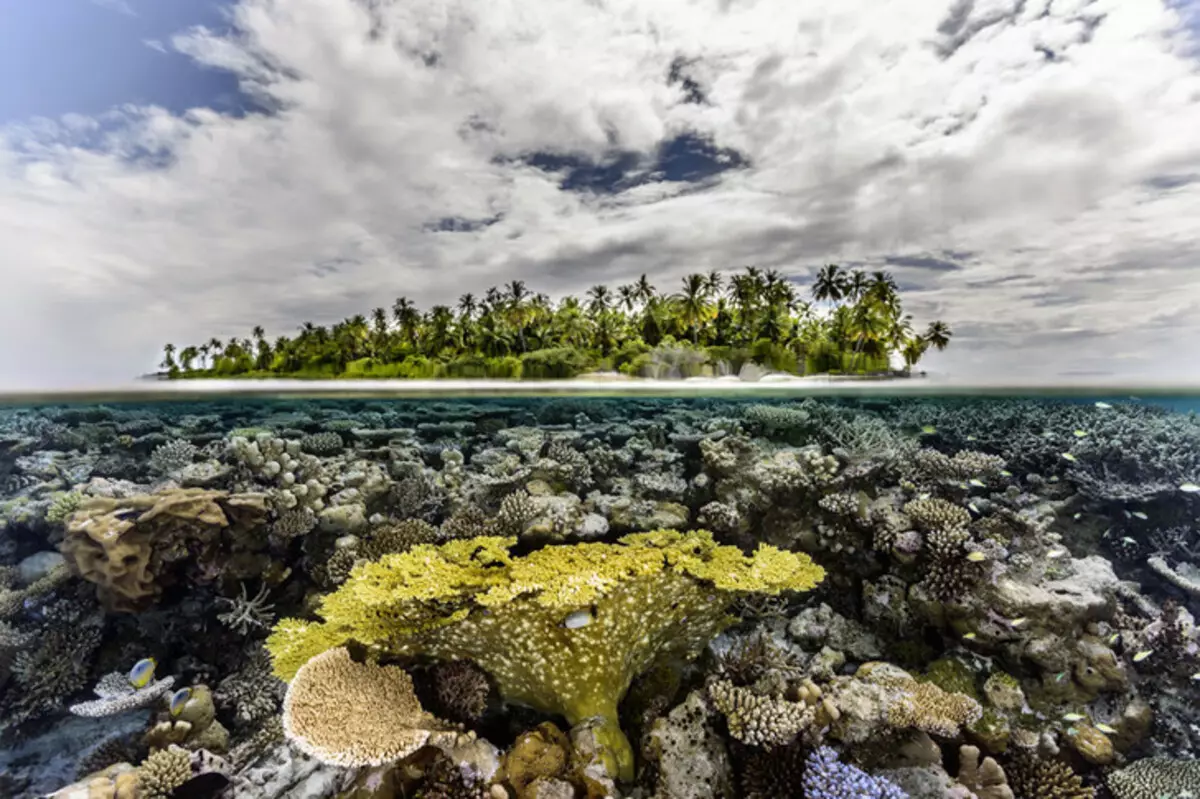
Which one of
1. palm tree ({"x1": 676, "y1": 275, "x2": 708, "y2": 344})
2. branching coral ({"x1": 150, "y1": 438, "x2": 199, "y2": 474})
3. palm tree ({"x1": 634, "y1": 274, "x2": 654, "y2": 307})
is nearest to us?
branching coral ({"x1": 150, "y1": 438, "x2": 199, "y2": 474})

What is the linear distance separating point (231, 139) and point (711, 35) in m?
2.87

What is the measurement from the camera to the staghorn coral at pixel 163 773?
221 centimetres

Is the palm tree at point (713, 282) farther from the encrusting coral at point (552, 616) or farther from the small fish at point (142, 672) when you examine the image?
the small fish at point (142, 672)

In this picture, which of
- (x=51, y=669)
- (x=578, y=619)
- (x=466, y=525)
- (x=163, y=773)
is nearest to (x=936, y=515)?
(x=578, y=619)

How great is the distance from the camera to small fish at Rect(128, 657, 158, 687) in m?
2.60

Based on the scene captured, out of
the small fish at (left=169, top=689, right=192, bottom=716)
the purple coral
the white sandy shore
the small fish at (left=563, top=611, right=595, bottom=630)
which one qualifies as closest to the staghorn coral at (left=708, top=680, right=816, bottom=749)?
the purple coral

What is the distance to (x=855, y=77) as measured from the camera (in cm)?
255

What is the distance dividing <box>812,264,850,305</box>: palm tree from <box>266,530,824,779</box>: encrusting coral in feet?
5.53

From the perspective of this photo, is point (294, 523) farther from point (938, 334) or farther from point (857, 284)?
point (938, 334)

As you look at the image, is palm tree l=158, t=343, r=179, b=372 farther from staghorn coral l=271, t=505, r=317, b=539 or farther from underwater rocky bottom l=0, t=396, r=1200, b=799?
staghorn coral l=271, t=505, r=317, b=539

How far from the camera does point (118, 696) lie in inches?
104

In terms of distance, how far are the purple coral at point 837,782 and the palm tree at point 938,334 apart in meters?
2.34

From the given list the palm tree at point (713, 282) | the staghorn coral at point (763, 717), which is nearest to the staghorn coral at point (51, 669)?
the staghorn coral at point (763, 717)

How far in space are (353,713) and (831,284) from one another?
3.46 m
